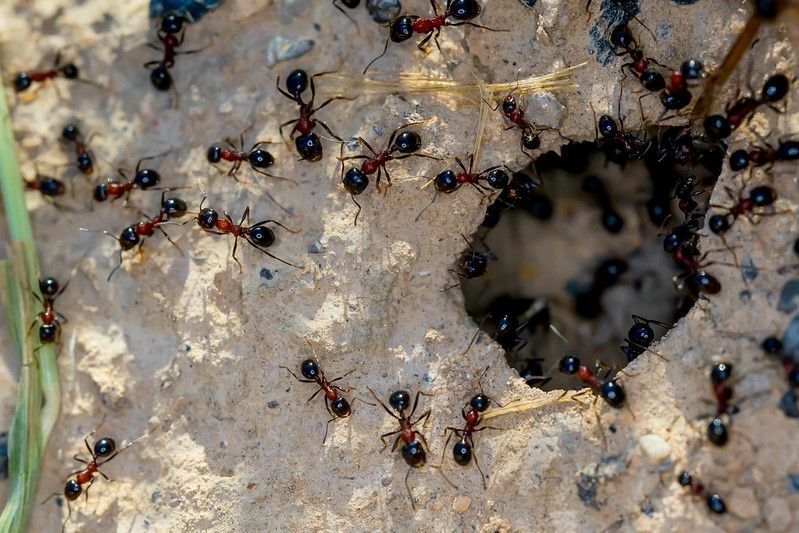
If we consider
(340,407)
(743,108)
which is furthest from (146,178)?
(743,108)

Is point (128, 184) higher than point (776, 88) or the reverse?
the reverse

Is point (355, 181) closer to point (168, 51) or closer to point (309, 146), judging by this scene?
point (309, 146)

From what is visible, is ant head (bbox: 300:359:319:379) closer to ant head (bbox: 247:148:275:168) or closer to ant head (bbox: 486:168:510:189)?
ant head (bbox: 247:148:275:168)

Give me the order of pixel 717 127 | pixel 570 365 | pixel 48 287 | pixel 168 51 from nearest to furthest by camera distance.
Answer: pixel 717 127 → pixel 570 365 → pixel 48 287 → pixel 168 51

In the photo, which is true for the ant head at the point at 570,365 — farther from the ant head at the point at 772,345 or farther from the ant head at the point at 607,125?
the ant head at the point at 607,125

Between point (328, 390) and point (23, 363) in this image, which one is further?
point (23, 363)

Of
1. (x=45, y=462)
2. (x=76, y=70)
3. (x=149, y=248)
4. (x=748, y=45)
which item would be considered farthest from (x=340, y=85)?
(x=45, y=462)

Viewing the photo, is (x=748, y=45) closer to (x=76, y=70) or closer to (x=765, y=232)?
(x=765, y=232)
